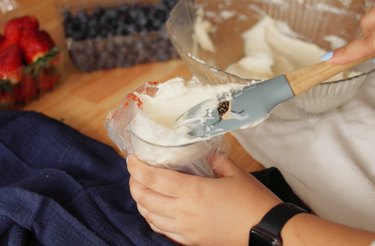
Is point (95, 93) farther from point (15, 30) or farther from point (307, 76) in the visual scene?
point (307, 76)

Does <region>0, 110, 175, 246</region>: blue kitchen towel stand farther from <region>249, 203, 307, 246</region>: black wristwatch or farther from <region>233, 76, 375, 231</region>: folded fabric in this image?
<region>233, 76, 375, 231</region>: folded fabric

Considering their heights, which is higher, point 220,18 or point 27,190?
point 220,18

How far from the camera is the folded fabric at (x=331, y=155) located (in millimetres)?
514

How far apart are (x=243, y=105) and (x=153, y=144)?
9 cm

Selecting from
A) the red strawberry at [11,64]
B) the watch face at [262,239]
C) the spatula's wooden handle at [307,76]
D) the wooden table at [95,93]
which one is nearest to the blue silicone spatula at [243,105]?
the spatula's wooden handle at [307,76]

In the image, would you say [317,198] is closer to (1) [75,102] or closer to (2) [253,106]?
(2) [253,106]

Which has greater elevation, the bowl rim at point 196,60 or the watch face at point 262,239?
the bowl rim at point 196,60

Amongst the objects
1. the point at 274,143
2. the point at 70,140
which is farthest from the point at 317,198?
the point at 70,140

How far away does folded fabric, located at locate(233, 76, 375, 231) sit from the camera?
514mm

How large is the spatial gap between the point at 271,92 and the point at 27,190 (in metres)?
0.30

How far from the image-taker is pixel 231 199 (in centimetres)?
41

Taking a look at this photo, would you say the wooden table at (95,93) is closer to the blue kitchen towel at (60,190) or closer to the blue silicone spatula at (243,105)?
the blue kitchen towel at (60,190)

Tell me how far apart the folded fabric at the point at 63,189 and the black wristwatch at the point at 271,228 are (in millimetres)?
101

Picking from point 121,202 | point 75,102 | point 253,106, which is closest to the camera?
point 253,106
